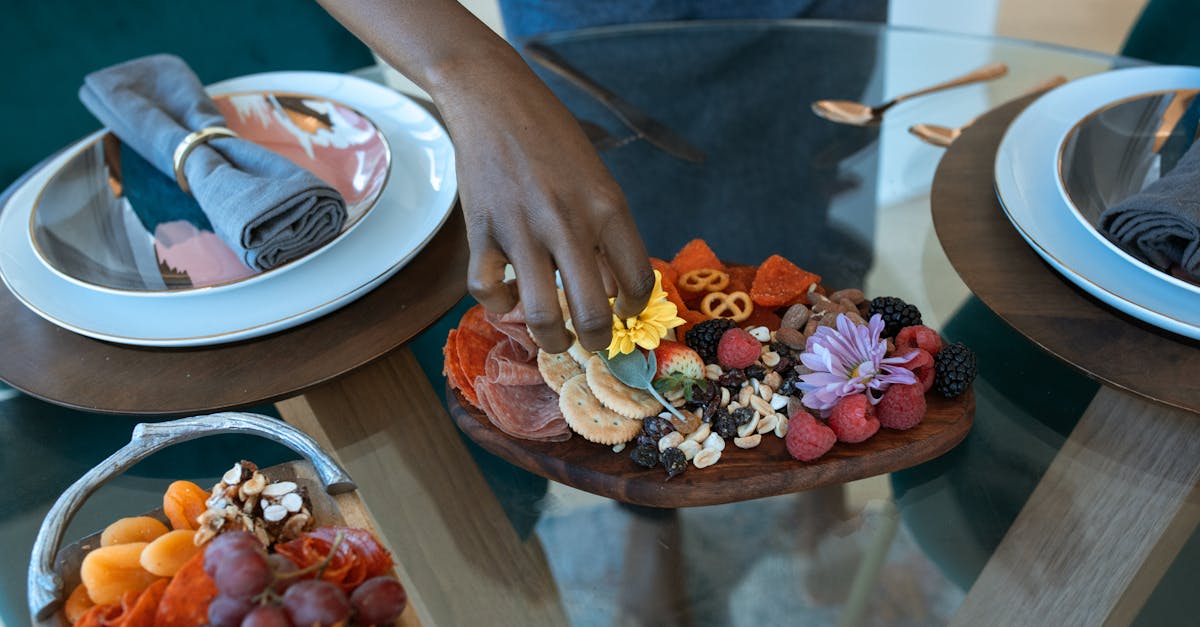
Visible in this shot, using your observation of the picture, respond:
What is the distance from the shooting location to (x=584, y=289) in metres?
0.58

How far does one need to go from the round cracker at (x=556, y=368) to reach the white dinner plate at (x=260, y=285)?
0.19 meters

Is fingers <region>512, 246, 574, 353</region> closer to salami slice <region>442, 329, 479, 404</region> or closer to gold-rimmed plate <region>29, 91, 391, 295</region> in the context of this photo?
salami slice <region>442, 329, 479, 404</region>

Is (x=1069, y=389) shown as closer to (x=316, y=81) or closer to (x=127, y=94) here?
(x=316, y=81)

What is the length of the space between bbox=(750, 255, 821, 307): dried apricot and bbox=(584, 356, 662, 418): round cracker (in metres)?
0.16

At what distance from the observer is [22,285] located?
819 mm

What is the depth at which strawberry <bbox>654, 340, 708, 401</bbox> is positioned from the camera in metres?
0.68

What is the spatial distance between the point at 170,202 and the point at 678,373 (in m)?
0.64

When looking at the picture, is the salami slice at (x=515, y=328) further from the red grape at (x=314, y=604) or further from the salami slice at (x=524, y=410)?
the red grape at (x=314, y=604)

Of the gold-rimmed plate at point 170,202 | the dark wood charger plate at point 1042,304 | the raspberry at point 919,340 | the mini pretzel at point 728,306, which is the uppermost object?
the dark wood charger plate at point 1042,304

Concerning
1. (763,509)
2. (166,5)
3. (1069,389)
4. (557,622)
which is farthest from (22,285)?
(1069,389)

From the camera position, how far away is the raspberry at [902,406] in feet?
2.15

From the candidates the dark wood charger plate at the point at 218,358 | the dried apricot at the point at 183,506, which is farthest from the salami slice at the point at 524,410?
the dried apricot at the point at 183,506

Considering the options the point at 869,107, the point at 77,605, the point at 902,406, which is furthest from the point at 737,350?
the point at 869,107

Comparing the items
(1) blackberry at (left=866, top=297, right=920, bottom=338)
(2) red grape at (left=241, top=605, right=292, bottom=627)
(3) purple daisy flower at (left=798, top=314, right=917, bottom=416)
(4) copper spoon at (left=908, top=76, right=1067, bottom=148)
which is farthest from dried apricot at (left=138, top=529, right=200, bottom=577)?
(4) copper spoon at (left=908, top=76, right=1067, bottom=148)
